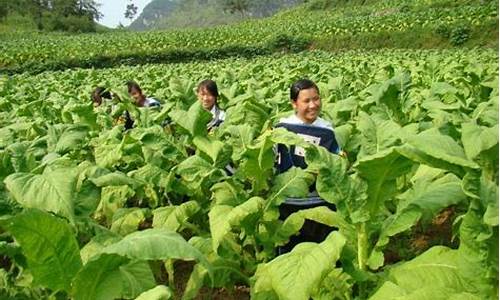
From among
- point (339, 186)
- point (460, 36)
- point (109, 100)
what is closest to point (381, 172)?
point (339, 186)

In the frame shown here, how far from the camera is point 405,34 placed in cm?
3225

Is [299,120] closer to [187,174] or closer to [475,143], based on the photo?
[187,174]

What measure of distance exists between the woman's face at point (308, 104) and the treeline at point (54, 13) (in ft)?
231

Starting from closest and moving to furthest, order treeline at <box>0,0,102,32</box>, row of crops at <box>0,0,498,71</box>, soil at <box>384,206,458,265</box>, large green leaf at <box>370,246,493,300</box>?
large green leaf at <box>370,246,493,300</box>, soil at <box>384,206,458,265</box>, row of crops at <box>0,0,498,71</box>, treeline at <box>0,0,102,32</box>

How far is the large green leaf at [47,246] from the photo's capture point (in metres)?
2.10

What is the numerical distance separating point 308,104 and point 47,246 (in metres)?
2.15

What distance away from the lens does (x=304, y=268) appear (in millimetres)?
2451

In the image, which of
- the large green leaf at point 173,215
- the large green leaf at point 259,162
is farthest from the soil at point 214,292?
the large green leaf at point 259,162

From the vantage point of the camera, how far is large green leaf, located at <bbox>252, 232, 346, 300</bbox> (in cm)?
240

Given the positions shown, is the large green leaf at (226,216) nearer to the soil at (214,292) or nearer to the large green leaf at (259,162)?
the large green leaf at (259,162)

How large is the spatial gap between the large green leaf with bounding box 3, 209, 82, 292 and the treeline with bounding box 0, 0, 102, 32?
235 ft

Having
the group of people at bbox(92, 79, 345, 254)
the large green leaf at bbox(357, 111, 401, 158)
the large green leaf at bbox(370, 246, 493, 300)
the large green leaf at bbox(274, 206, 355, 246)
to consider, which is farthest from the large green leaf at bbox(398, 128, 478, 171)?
the group of people at bbox(92, 79, 345, 254)

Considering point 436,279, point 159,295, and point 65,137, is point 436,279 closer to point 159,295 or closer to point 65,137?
point 159,295

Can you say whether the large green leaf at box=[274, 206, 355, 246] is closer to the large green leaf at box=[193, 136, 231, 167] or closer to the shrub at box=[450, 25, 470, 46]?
the large green leaf at box=[193, 136, 231, 167]
